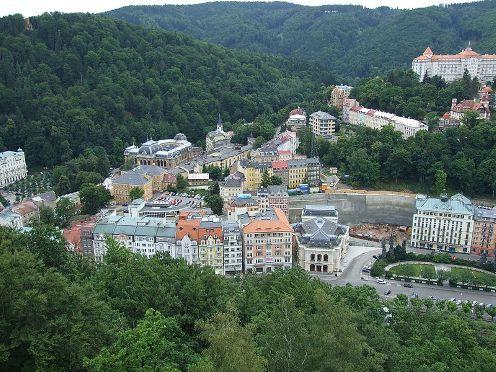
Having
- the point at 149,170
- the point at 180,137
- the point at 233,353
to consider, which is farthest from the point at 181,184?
the point at 233,353

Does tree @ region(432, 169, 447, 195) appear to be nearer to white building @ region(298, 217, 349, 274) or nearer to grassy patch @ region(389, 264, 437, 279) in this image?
grassy patch @ region(389, 264, 437, 279)

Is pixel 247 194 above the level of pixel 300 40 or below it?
below

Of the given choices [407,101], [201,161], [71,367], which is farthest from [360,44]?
[71,367]

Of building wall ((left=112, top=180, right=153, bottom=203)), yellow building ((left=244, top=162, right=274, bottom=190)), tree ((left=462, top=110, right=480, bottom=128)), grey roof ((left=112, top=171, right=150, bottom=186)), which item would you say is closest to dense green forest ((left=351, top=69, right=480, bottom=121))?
tree ((left=462, top=110, right=480, bottom=128))

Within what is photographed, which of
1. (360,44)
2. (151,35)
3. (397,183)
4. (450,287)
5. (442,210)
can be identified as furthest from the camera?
(360,44)

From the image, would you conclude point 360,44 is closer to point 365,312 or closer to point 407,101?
point 407,101

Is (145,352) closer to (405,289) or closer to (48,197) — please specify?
(405,289)
